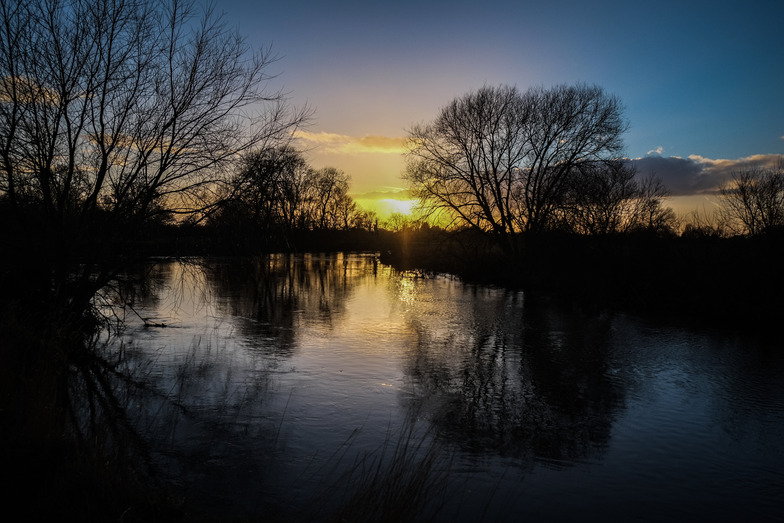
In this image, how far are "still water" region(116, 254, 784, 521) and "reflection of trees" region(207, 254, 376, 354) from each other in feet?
0.56

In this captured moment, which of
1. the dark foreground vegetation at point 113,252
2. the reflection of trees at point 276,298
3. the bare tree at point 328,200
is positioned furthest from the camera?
the bare tree at point 328,200

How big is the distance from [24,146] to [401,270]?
28.5 meters

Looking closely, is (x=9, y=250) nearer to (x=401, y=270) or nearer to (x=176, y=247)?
(x=176, y=247)

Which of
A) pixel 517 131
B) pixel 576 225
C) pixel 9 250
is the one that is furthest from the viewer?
pixel 517 131

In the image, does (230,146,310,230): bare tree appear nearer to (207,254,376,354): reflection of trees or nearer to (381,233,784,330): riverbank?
(207,254,376,354): reflection of trees

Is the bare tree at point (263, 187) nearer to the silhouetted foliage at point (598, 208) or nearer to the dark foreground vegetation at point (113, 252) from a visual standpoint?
the dark foreground vegetation at point (113, 252)

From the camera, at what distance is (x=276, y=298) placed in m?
19.9

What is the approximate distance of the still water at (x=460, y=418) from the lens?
493 cm

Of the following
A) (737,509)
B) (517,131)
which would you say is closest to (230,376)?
(737,509)

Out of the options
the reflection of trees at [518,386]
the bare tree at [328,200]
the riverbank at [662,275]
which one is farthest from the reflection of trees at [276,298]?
the bare tree at [328,200]

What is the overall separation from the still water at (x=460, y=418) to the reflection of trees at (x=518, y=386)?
1.6 inches

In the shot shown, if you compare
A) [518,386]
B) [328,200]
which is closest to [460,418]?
[518,386]

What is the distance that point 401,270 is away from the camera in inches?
1436

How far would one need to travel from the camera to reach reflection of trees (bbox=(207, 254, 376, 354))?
1164cm
